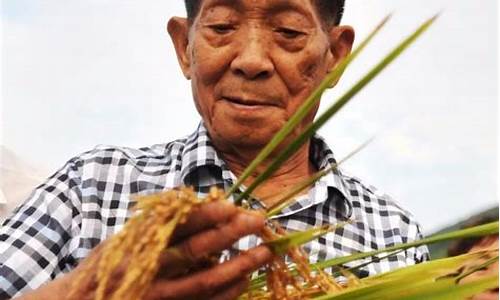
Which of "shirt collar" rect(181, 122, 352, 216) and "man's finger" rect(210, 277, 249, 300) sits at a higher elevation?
"shirt collar" rect(181, 122, 352, 216)

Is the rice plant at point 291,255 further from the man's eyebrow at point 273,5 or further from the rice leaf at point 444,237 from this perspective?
the man's eyebrow at point 273,5

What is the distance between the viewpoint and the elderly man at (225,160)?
4.29 feet

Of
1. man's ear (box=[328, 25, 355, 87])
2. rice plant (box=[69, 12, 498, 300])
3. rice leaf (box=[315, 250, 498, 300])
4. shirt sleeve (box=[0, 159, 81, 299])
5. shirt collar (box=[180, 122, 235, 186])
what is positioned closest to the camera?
rice plant (box=[69, 12, 498, 300])

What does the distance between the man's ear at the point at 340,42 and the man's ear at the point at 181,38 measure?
0.94 feet

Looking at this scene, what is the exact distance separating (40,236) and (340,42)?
703 mm

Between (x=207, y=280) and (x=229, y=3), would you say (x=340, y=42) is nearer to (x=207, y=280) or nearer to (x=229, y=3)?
(x=229, y=3)

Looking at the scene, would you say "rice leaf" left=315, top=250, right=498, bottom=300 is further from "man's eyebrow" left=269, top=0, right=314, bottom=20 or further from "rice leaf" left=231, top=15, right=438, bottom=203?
"man's eyebrow" left=269, top=0, right=314, bottom=20

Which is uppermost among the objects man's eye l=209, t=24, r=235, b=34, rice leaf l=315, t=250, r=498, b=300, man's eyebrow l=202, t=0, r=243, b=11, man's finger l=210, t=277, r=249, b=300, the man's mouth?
man's eyebrow l=202, t=0, r=243, b=11

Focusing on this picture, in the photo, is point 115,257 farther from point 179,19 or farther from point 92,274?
point 179,19

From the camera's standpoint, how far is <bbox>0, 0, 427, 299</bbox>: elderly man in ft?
4.29

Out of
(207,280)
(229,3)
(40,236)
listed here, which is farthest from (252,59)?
(207,280)

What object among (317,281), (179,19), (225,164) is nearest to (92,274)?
(317,281)

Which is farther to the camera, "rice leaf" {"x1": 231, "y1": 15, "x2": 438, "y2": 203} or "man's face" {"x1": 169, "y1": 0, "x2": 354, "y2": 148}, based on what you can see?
"man's face" {"x1": 169, "y1": 0, "x2": 354, "y2": 148}

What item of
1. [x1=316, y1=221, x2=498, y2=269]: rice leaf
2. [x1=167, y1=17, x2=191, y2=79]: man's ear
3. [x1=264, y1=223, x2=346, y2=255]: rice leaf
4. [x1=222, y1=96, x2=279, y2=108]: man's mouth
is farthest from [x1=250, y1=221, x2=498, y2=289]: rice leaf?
[x1=167, y1=17, x2=191, y2=79]: man's ear
